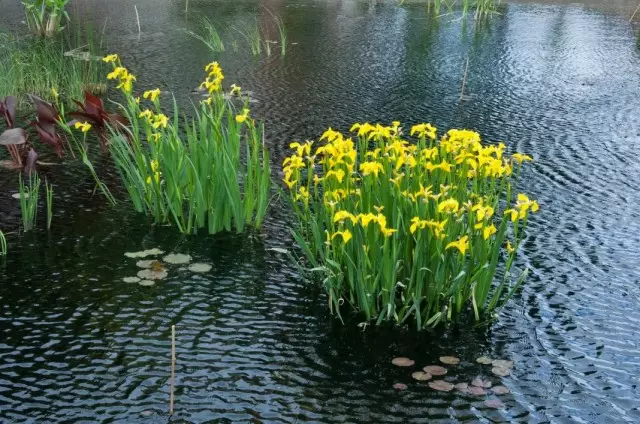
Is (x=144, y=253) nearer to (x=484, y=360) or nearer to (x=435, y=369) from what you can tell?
(x=435, y=369)

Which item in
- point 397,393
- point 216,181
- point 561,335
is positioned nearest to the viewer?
point 397,393

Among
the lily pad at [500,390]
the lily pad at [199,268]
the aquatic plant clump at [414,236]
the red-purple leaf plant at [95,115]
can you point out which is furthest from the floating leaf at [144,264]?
the lily pad at [500,390]

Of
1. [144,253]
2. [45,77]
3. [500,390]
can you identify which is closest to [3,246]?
[144,253]

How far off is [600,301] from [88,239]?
88.0 inches

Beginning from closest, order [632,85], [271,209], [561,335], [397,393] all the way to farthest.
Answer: [397,393] < [561,335] < [271,209] < [632,85]

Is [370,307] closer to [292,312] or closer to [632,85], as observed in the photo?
[292,312]

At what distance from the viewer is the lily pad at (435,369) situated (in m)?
2.63

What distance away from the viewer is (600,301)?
10.4ft

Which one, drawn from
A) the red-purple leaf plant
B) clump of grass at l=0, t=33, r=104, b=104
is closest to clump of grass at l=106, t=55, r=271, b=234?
the red-purple leaf plant

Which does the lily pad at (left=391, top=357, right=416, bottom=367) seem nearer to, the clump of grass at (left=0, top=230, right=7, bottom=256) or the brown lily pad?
the brown lily pad

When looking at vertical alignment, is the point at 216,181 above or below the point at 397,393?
above

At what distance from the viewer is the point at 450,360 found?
2705 mm

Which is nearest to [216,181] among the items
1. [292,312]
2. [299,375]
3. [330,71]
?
[292,312]

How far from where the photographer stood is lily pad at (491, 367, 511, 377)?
8.61 feet
